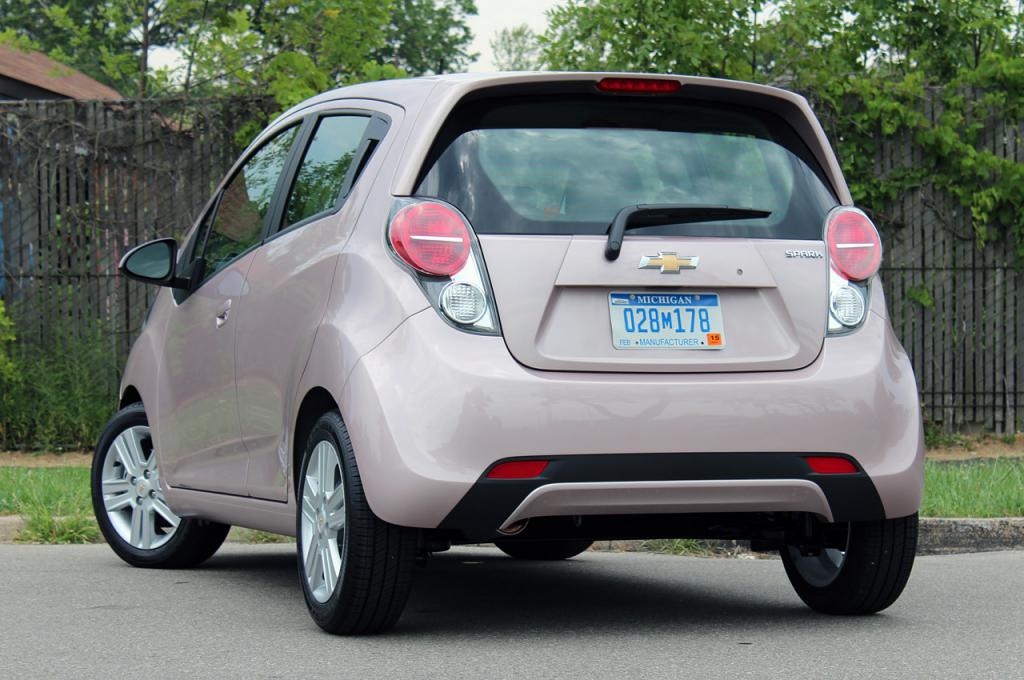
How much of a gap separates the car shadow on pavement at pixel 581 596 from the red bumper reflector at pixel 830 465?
654 mm

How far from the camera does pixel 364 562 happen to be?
4.77 meters

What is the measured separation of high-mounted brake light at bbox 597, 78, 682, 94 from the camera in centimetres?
515

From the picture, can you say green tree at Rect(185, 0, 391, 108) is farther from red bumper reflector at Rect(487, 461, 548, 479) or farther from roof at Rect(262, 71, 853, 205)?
red bumper reflector at Rect(487, 461, 548, 479)

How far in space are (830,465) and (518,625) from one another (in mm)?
1219

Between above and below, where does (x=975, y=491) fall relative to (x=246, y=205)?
below

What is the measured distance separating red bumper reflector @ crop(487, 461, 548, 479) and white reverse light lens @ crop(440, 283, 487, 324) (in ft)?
1.42

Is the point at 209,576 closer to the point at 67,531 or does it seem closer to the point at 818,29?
the point at 67,531

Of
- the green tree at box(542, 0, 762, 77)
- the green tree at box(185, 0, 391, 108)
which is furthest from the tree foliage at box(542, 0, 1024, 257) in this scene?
the green tree at box(185, 0, 391, 108)

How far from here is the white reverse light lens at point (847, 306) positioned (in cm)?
503

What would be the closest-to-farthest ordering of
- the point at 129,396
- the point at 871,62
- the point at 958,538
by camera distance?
the point at 129,396, the point at 958,538, the point at 871,62

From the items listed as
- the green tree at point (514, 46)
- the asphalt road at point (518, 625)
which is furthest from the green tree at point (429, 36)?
the asphalt road at point (518, 625)

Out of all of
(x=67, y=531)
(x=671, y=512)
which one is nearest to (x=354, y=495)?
(x=671, y=512)

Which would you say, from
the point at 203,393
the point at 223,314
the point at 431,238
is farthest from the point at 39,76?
the point at 431,238

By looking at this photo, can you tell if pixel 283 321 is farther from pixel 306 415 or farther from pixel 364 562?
pixel 364 562
